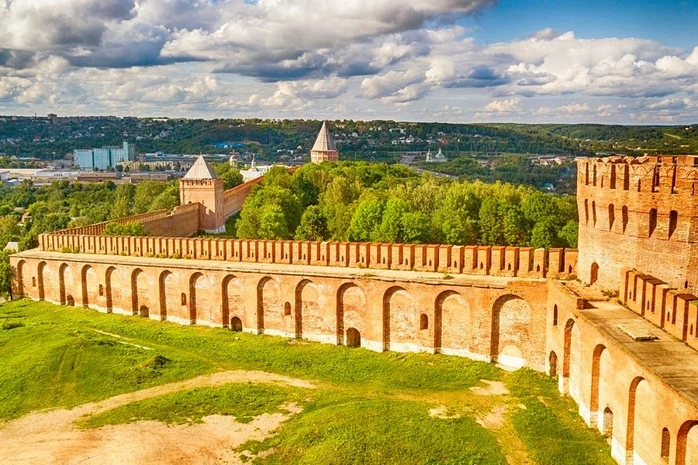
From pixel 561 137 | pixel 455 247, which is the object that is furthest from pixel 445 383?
pixel 561 137

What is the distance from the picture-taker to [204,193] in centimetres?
5916

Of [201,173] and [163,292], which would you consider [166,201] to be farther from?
[163,292]

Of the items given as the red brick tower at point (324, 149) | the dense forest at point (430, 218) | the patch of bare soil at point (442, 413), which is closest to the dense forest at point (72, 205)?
the red brick tower at point (324, 149)

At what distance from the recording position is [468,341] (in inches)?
1059

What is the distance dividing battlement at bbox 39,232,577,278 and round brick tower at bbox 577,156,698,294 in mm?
2874

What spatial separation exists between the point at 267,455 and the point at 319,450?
165 cm

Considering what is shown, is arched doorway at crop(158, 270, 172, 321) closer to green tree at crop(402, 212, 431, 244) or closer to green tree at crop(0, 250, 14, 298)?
green tree at crop(0, 250, 14, 298)

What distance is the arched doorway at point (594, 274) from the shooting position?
2390 cm

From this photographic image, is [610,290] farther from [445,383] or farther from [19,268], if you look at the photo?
[19,268]

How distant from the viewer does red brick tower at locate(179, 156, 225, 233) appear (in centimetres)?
5909

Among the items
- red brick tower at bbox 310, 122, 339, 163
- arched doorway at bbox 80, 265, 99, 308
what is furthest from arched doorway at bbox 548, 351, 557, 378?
red brick tower at bbox 310, 122, 339, 163

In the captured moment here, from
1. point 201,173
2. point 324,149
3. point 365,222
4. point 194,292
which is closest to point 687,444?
point 194,292

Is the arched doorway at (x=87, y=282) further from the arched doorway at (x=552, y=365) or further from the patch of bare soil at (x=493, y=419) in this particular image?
the arched doorway at (x=552, y=365)

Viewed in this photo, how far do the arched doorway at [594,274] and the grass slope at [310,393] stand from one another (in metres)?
4.05
